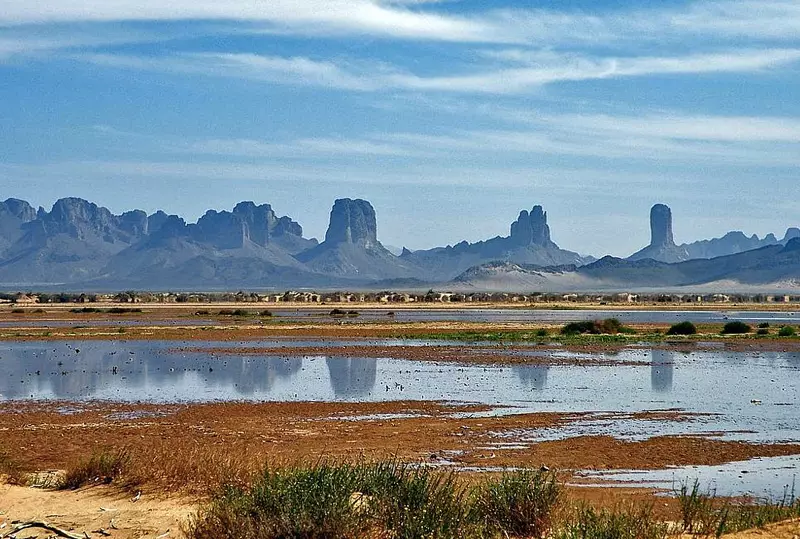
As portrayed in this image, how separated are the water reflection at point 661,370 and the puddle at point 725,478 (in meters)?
11.8

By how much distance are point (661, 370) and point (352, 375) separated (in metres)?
11.9

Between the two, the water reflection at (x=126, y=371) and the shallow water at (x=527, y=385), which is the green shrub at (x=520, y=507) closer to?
the shallow water at (x=527, y=385)

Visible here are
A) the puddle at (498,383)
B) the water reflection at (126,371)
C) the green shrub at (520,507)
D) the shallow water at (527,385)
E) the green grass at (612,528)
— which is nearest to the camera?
the green grass at (612,528)

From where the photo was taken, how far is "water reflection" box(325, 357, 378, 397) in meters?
29.1

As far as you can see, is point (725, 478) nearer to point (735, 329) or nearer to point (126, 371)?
point (126, 371)

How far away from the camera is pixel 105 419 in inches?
901

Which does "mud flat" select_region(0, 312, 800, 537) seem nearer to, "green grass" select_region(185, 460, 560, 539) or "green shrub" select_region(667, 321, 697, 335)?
"green grass" select_region(185, 460, 560, 539)

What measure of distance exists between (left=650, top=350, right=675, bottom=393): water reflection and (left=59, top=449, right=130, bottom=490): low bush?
19817 mm

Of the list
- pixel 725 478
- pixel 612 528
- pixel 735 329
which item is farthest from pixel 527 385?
pixel 735 329

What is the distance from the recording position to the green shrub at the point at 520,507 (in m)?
10.0

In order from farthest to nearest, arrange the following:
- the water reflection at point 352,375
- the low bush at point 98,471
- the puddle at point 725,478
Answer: the water reflection at point 352,375 → the puddle at point 725,478 → the low bush at point 98,471

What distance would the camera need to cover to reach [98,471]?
12.8 m

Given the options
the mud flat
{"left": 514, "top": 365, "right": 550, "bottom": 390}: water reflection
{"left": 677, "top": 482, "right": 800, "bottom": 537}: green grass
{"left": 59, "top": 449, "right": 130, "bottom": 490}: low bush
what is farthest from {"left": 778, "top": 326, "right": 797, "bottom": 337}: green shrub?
{"left": 59, "top": 449, "right": 130, "bottom": 490}: low bush

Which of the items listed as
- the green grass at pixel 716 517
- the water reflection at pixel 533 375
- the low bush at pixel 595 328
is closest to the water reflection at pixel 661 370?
the water reflection at pixel 533 375
